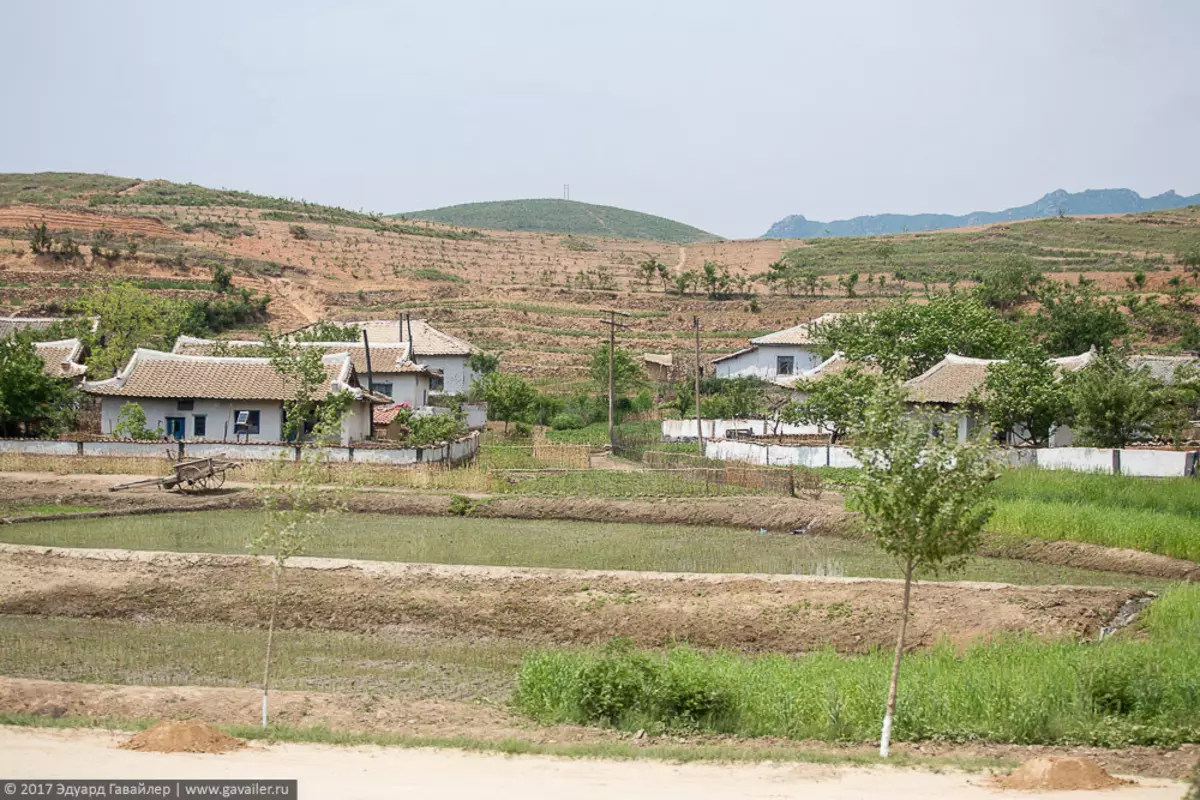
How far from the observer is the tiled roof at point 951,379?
4419cm

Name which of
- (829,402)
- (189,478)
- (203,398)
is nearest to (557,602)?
(189,478)

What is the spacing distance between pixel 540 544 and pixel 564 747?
1384 centimetres

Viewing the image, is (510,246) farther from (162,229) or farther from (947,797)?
(947,797)

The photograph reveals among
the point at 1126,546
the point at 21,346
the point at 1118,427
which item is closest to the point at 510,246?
the point at 21,346

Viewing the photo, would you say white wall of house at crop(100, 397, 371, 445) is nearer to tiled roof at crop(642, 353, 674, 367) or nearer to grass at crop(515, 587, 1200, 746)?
grass at crop(515, 587, 1200, 746)

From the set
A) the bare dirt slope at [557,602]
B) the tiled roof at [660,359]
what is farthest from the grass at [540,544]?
the tiled roof at [660,359]

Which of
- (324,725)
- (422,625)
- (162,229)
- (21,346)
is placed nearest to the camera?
(324,725)

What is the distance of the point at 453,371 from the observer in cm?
6650

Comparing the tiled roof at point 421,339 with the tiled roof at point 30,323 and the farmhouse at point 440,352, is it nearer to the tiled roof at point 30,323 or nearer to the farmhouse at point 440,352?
the farmhouse at point 440,352

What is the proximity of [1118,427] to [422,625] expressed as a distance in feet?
86.8

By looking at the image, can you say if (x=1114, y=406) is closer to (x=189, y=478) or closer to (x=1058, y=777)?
(x=1058, y=777)

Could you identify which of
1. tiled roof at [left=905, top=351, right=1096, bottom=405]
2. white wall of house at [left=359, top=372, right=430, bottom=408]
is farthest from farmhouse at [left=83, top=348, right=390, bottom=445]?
tiled roof at [left=905, top=351, right=1096, bottom=405]

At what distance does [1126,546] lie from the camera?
2434 cm

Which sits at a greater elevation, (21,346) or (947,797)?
(21,346)
